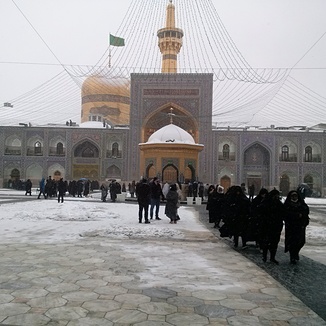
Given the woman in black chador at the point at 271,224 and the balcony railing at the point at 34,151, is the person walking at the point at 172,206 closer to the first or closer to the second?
the woman in black chador at the point at 271,224

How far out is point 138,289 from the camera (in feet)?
13.3

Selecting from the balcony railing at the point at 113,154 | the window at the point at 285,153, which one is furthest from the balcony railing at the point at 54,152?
the window at the point at 285,153

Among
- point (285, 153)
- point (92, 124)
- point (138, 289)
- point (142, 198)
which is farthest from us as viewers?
point (92, 124)

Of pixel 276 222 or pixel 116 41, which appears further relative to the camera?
pixel 116 41

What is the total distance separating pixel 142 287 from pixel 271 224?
265 cm

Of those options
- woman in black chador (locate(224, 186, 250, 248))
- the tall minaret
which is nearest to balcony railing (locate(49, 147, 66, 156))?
the tall minaret

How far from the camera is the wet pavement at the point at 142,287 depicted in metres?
3.28

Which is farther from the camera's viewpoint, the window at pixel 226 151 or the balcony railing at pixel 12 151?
the balcony railing at pixel 12 151

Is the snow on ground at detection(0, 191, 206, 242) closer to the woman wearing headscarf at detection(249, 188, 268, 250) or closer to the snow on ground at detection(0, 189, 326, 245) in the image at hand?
the snow on ground at detection(0, 189, 326, 245)

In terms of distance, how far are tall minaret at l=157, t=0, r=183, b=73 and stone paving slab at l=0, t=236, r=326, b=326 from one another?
32585 millimetres

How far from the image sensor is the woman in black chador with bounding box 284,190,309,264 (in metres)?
5.87

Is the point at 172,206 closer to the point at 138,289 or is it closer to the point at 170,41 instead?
the point at 138,289

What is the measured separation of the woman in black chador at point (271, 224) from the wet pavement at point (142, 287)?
318 millimetres

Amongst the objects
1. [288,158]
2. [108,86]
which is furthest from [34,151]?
[288,158]
